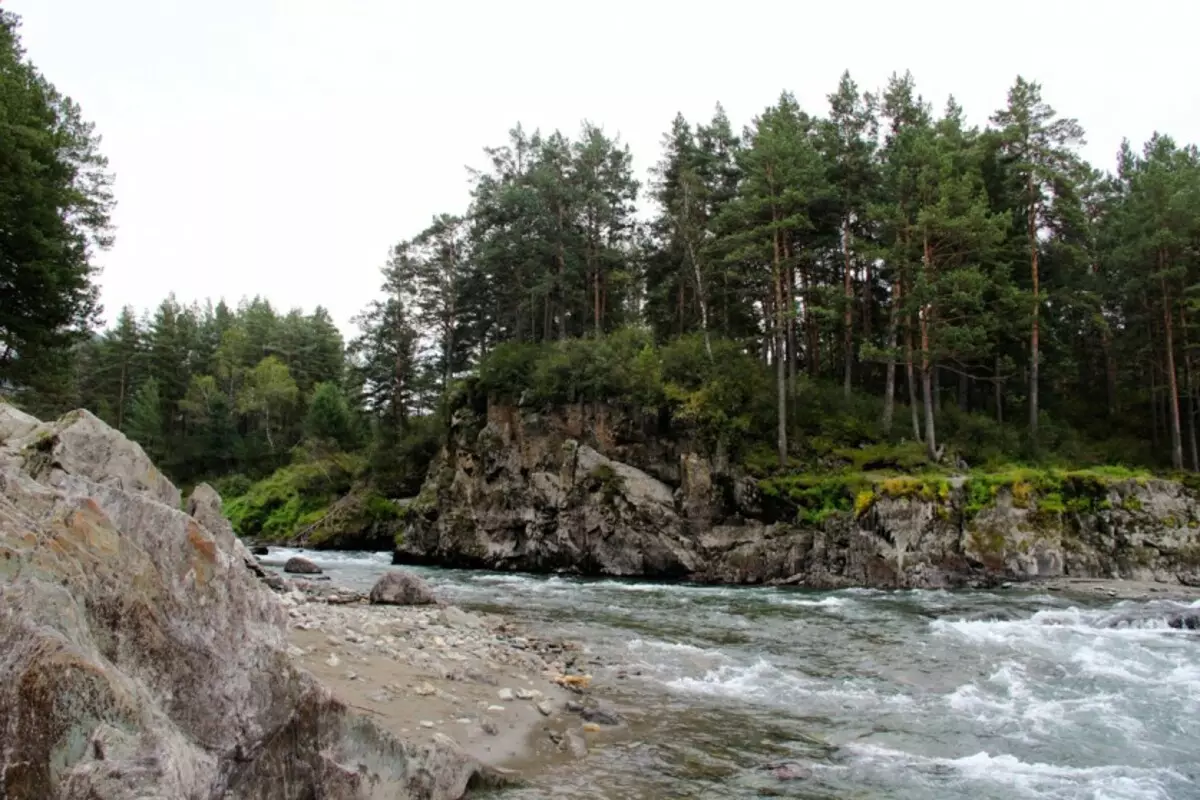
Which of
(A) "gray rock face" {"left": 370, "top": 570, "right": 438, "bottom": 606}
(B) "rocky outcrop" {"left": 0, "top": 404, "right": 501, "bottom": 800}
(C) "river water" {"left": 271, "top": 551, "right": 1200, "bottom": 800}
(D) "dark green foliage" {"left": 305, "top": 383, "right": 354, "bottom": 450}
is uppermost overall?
(D) "dark green foliage" {"left": 305, "top": 383, "right": 354, "bottom": 450}

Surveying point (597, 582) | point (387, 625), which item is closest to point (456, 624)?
point (387, 625)

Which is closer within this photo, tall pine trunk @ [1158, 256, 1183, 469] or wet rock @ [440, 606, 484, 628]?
wet rock @ [440, 606, 484, 628]

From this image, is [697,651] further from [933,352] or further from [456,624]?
[933,352]

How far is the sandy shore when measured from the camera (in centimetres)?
809

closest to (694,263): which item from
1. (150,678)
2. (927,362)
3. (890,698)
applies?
(927,362)

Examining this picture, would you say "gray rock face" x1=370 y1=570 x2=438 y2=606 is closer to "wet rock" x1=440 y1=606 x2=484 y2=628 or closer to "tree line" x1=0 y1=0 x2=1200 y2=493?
"wet rock" x1=440 y1=606 x2=484 y2=628

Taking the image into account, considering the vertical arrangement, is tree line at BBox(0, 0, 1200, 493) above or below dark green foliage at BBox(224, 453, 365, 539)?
above

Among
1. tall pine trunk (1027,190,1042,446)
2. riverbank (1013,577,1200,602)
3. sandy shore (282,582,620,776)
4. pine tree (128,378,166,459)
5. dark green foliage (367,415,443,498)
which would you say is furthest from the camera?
pine tree (128,378,166,459)

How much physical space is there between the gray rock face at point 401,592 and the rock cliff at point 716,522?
14175 mm

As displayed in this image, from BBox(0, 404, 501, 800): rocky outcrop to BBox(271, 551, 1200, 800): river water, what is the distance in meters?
2.32

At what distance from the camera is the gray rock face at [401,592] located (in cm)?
1773

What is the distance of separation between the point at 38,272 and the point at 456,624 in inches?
856

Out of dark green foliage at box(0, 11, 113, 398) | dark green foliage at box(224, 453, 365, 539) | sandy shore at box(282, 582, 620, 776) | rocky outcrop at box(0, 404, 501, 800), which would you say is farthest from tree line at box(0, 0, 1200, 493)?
rocky outcrop at box(0, 404, 501, 800)

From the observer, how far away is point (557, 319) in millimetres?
50438
